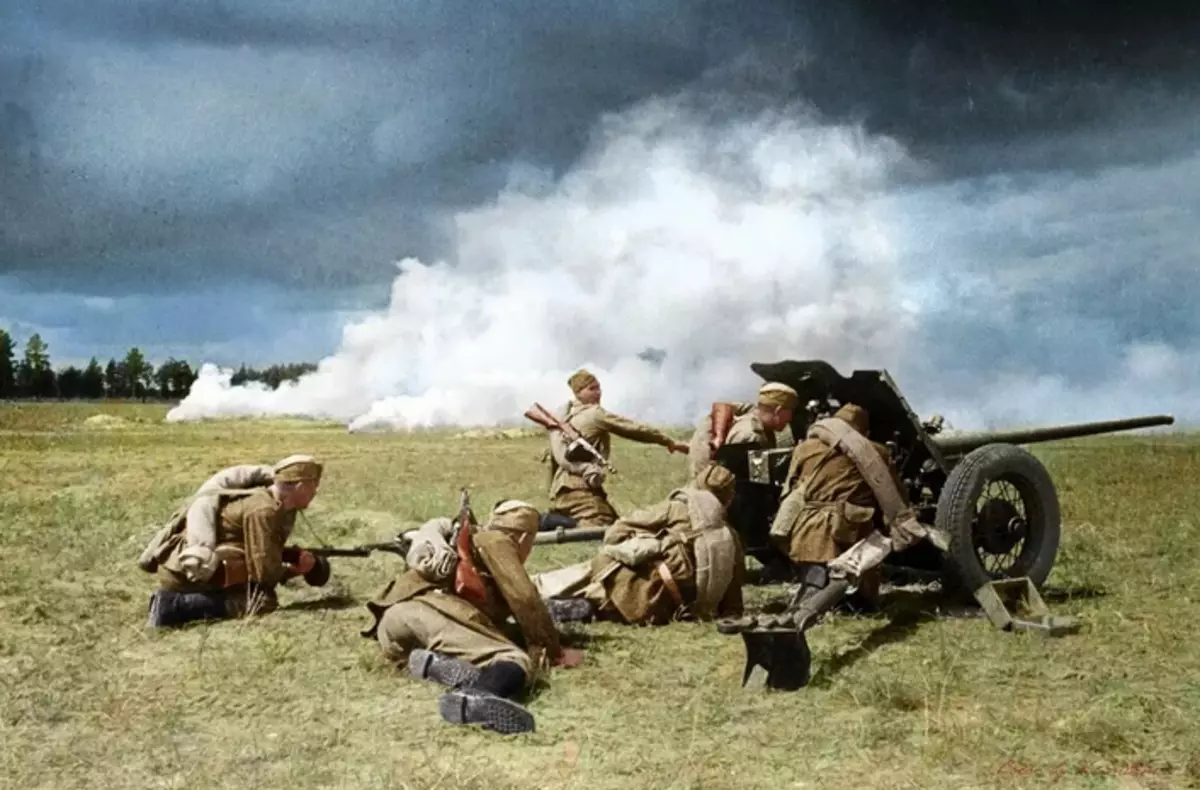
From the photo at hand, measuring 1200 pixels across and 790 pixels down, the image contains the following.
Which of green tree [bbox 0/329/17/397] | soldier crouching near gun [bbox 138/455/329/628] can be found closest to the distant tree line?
green tree [bbox 0/329/17/397]

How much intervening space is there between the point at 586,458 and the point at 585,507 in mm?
411

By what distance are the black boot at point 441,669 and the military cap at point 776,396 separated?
119 inches

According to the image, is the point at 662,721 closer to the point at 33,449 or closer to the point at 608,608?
the point at 608,608

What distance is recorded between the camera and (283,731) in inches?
199

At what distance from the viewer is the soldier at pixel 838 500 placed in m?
6.86

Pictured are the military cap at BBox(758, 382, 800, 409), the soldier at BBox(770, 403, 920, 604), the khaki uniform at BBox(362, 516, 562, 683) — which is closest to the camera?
the khaki uniform at BBox(362, 516, 562, 683)

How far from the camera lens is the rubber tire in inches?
281

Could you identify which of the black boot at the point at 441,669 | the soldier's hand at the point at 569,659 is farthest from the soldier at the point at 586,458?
the black boot at the point at 441,669

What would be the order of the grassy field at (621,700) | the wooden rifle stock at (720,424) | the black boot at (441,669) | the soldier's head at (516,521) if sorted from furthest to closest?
the wooden rifle stock at (720,424)
the soldier's head at (516,521)
the black boot at (441,669)
the grassy field at (621,700)

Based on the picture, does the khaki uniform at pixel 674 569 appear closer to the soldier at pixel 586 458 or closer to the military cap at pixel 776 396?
the military cap at pixel 776 396

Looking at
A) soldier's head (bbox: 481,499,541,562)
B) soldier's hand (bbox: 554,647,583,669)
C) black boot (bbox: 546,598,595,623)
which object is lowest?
soldier's hand (bbox: 554,647,583,669)

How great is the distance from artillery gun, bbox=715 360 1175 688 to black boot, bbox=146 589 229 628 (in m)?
3.54

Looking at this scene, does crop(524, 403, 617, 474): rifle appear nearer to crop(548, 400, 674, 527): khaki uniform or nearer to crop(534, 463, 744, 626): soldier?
crop(548, 400, 674, 527): khaki uniform

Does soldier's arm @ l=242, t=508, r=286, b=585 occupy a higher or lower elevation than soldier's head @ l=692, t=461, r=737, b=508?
lower
